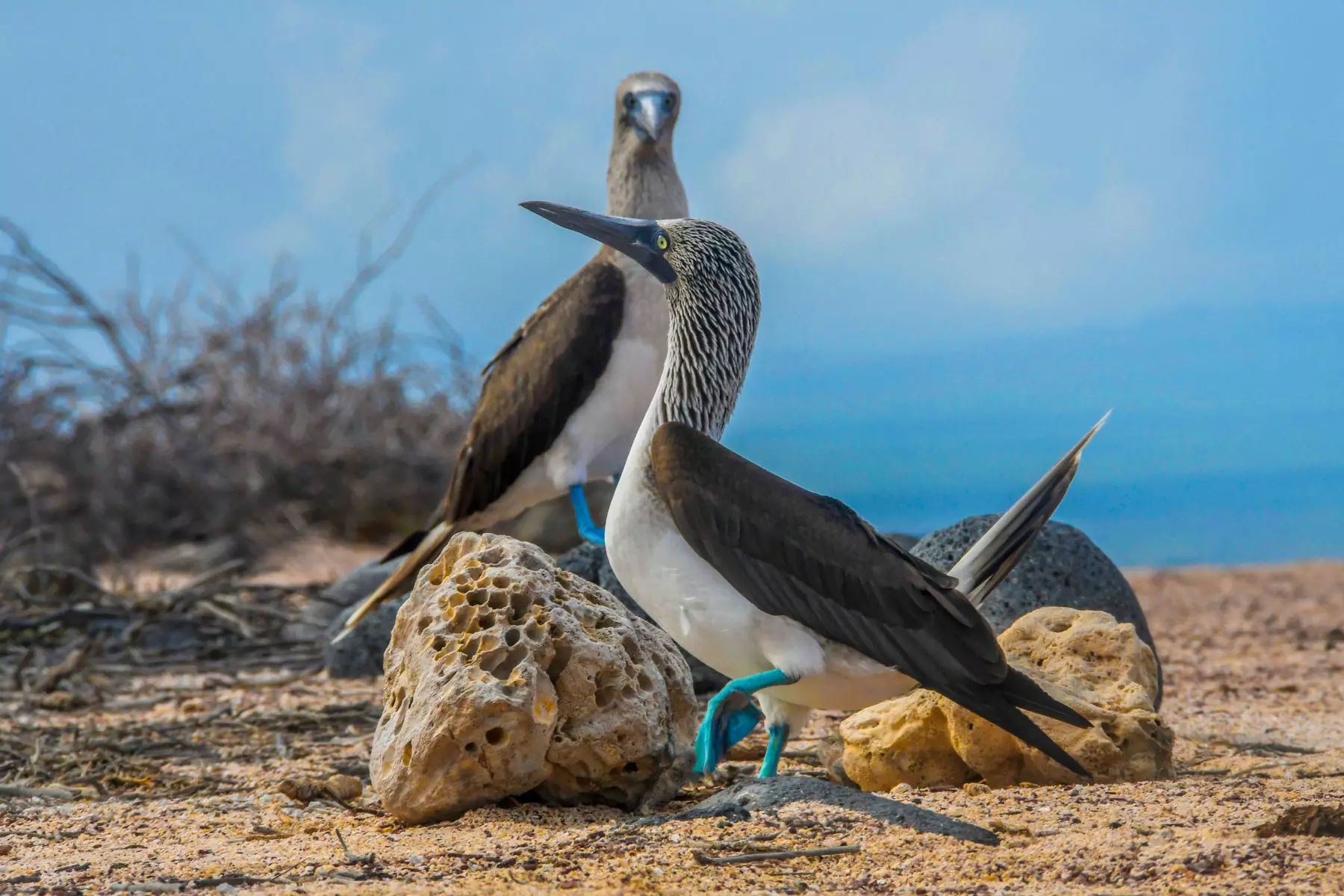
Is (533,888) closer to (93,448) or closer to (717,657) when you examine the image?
(717,657)

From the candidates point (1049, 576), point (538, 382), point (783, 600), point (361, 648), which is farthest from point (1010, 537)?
point (361, 648)

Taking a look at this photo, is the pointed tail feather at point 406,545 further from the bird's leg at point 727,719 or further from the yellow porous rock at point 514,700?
the bird's leg at point 727,719

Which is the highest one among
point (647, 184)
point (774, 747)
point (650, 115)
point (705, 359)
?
point (650, 115)

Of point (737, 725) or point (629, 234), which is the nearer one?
point (737, 725)

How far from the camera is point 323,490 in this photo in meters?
14.7

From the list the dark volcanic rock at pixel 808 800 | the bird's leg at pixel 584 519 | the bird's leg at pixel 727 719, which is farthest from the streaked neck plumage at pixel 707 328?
the bird's leg at pixel 584 519

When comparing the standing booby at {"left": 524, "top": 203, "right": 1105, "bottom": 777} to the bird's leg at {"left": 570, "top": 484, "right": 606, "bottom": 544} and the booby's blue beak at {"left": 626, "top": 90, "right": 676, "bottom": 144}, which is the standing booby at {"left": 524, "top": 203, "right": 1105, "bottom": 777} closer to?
the bird's leg at {"left": 570, "top": 484, "right": 606, "bottom": 544}

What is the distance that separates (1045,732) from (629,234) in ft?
6.43

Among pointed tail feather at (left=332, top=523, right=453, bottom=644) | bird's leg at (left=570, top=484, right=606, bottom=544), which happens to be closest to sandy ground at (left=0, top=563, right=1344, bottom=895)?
pointed tail feather at (left=332, top=523, right=453, bottom=644)

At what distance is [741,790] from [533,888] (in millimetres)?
787

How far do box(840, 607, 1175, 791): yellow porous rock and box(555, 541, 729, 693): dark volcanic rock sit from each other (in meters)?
1.88

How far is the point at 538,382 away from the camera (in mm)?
6754

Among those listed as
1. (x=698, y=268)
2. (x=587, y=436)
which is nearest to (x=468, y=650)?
(x=698, y=268)

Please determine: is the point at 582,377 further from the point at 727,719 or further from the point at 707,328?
the point at 727,719
